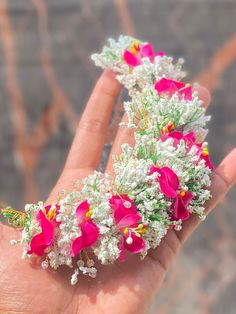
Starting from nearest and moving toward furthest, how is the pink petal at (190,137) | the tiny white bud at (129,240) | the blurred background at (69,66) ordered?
1. the tiny white bud at (129,240)
2. the pink petal at (190,137)
3. the blurred background at (69,66)

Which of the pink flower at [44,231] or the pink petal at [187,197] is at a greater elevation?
the pink petal at [187,197]

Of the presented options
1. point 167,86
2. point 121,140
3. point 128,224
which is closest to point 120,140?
point 121,140

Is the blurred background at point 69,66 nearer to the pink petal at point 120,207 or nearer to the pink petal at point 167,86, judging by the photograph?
the pink petal at point 167,86

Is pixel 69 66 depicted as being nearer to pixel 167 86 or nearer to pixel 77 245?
pixel 167 86

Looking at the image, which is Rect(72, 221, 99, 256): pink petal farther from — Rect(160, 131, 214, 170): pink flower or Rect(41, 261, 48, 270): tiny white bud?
Rect(160, 131, 214, 170): pink flower

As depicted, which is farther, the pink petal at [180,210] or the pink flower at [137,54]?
the pink flower at [137,54]

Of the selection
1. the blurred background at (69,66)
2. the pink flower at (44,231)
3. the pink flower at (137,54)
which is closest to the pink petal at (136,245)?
the pink flower at (44,231)

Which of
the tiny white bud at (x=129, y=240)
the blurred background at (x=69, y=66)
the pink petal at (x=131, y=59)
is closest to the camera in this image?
the tiny white bud at (x=129, y=240)

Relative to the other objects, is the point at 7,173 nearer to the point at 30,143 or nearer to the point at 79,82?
the point at 30,143
